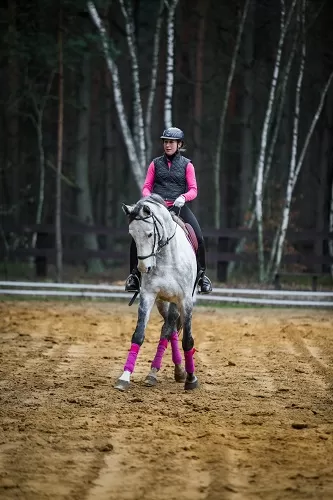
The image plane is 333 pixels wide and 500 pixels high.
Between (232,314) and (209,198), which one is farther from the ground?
(209,198)

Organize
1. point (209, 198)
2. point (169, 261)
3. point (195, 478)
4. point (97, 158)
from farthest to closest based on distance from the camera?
point (209, 198) < point (97, 158) < point (169, 261) < point (195, 478)

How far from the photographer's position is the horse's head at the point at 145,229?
28.1ft

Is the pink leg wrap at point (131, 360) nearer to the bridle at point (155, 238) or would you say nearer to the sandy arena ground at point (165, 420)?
the sandy arena ground at point (165, 420)

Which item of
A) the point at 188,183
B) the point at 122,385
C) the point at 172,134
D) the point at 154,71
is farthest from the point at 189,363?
the point at 154,71

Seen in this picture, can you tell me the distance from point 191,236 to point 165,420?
285 centimetres

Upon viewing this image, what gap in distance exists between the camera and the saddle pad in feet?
32.1

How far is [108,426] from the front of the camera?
728 cm

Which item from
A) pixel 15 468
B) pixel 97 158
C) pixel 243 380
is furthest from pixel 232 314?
pixel 97 158

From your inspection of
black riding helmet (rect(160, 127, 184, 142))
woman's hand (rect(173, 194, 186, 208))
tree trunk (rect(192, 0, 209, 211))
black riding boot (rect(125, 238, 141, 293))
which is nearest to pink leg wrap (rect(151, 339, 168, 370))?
black riding boot (rect(125, 238, 141, 293))

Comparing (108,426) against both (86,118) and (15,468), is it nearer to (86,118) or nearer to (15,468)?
(15,468)

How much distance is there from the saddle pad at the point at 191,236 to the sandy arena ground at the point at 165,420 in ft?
5.07

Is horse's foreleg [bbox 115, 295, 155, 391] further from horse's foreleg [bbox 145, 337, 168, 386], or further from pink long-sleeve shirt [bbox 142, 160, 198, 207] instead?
pink long-sleeve shirt [bbox 142, 160, 198, 207]

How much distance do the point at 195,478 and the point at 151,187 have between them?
480cm

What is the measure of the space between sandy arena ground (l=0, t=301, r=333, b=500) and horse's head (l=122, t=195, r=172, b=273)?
1.39 m
